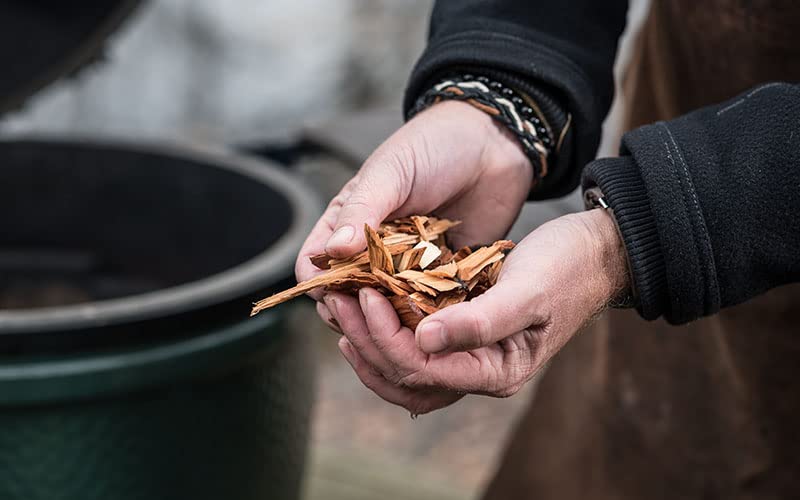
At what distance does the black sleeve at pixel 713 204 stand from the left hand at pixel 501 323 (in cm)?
3

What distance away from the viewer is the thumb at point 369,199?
0.74 m

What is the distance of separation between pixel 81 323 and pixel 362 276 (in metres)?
0.42

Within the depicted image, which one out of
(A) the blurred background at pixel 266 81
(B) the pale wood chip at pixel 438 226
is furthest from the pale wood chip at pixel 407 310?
(A) the blurred background at pixel 266 81

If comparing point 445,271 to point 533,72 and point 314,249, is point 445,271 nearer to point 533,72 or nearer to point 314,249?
point 314,249

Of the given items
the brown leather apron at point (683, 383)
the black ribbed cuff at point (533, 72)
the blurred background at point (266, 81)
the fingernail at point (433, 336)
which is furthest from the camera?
the blurred background at point (266, 81)

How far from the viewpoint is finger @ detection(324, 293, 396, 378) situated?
2.45ft

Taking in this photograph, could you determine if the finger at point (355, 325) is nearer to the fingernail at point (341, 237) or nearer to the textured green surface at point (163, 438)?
the fingernail at point (341, 237)

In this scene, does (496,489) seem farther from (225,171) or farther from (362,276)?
(362,276)

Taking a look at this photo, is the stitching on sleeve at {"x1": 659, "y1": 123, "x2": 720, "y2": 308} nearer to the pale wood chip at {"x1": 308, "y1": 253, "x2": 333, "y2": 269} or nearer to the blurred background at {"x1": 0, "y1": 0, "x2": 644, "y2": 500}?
the pale wood chip at {"x1": 308, "y1": 253, "x2": 333, "y2": 269}

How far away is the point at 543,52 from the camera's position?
902 millimetres

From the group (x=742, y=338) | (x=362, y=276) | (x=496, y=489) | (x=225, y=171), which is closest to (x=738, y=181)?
(x=362, y=276)

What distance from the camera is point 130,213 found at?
5.17 ft

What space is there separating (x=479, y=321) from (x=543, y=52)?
325mm

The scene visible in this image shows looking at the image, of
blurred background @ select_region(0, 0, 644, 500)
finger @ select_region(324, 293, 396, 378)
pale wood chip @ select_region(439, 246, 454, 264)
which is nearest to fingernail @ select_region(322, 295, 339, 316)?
finger @ select_region(324, 293, 396, 378)
